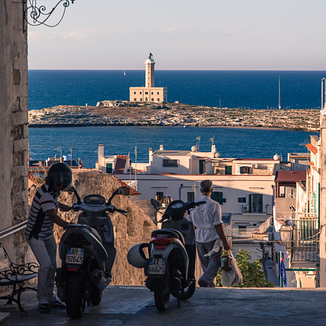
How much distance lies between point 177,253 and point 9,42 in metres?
2.72

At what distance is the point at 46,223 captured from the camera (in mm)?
6117

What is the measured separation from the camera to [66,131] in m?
163

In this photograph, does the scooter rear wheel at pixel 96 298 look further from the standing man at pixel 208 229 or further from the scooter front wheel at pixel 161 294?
the standing man at pixel 208 229

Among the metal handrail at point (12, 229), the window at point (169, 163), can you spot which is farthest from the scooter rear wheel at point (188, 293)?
the window at point (169, 163)

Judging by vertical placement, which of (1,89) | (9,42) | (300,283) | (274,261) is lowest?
(274,261)

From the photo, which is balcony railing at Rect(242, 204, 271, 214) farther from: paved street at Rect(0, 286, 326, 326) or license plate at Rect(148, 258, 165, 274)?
license plate at Rect(148, 258, 165, 274)

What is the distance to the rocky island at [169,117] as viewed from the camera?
172000mm

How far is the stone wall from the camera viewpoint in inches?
270

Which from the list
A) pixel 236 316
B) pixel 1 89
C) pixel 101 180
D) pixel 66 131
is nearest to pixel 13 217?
pixel 1 89

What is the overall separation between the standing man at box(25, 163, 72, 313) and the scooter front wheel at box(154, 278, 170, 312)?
0.95 m

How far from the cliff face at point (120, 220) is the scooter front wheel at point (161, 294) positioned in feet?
18.6

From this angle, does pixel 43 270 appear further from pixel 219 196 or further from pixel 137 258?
pixel 219 196

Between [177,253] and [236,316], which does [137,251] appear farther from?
[236,316]

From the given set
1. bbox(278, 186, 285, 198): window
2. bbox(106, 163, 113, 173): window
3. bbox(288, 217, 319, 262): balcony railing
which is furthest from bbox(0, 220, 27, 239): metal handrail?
bbox(106, 163, 113, 173): window
